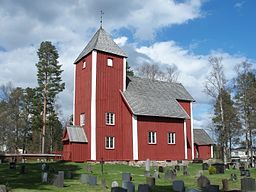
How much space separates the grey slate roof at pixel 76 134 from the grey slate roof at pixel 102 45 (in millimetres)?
7474

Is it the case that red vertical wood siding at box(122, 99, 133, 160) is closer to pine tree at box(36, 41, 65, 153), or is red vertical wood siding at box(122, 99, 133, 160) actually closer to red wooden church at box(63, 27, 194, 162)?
red wooden church at box(63, 27, 194, 162)

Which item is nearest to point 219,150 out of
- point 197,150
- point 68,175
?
point 197,150

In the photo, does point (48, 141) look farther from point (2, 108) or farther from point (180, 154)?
point (180, 154)

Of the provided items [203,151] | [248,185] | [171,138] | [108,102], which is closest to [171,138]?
[171,138]

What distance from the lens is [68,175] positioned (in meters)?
21.3

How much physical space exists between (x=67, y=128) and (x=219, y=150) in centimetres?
3910

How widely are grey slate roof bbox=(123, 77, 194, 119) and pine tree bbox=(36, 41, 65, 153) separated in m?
15.9

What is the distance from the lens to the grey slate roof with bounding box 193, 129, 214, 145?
44719 millimetres

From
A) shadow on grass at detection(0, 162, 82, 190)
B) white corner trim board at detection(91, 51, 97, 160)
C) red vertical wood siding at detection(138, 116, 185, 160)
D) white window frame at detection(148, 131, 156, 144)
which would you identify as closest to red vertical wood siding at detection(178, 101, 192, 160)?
red vertical wood siding at detection(138, 116, 185, 160)

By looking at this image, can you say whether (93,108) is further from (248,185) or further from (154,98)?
(248,185)

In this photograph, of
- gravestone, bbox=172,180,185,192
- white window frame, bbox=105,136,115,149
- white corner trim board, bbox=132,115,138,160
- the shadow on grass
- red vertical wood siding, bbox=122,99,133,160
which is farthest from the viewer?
red vertical wood siding, bbox=122,99,133,160

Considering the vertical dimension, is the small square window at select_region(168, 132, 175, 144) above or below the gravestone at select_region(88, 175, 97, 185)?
above

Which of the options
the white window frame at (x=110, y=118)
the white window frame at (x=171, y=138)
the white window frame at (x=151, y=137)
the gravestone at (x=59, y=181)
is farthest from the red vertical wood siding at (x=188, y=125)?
the gravestone at (x=59, y=181)

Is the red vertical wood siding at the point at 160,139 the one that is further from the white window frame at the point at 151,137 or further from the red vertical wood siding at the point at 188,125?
the red vertical wood siding at the point at 188,125
